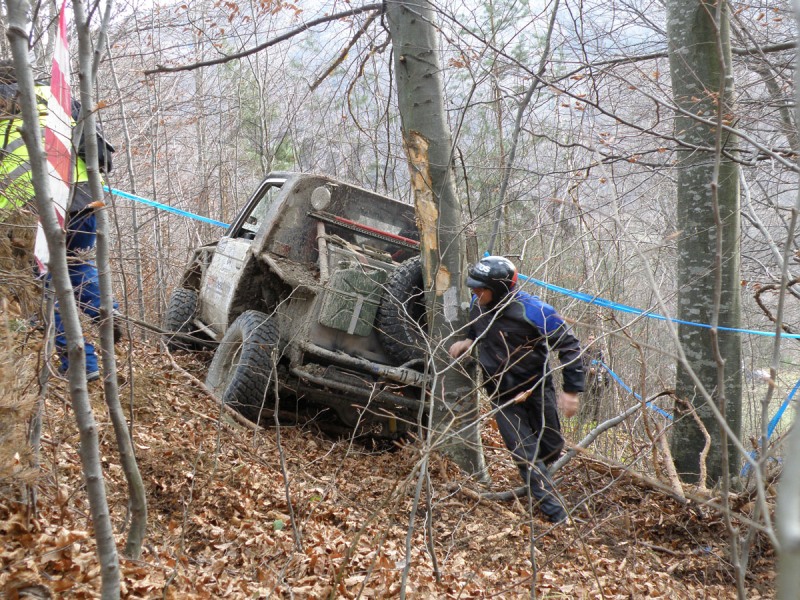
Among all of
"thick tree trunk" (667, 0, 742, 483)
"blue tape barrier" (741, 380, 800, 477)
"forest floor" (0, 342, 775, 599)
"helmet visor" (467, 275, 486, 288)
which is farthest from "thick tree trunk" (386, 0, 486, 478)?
"blue tape barrier" (741, 380, 800, 477)

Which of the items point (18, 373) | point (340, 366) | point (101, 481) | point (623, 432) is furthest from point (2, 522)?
point (623, 432)

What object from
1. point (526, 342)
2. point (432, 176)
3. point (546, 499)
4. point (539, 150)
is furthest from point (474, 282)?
point (539, 150)

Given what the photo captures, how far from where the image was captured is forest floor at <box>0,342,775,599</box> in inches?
114

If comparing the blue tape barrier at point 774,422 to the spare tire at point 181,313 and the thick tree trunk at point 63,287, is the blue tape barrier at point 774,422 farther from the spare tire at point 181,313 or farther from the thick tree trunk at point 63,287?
the spare tire at point 181,313

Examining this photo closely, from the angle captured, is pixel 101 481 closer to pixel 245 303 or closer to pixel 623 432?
pixel 245 303

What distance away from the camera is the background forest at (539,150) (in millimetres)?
4617

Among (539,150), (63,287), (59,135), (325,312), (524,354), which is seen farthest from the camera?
(539,150)

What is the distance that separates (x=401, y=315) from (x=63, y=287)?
4029 millimetres

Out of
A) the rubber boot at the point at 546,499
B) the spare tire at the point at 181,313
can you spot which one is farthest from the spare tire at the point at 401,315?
the spare tire at the point at 181,313

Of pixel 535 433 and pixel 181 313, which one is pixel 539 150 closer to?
pixel 181 313

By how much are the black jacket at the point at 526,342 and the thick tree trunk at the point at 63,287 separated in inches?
121

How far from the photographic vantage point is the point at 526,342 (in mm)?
4992

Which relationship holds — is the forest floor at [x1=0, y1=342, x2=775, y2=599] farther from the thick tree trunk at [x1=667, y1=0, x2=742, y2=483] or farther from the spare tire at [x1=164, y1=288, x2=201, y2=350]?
the spare tire at [x1=164, y1=288, x2=201, y2=350]

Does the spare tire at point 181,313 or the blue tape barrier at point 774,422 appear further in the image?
the spare tire at point 181,313
